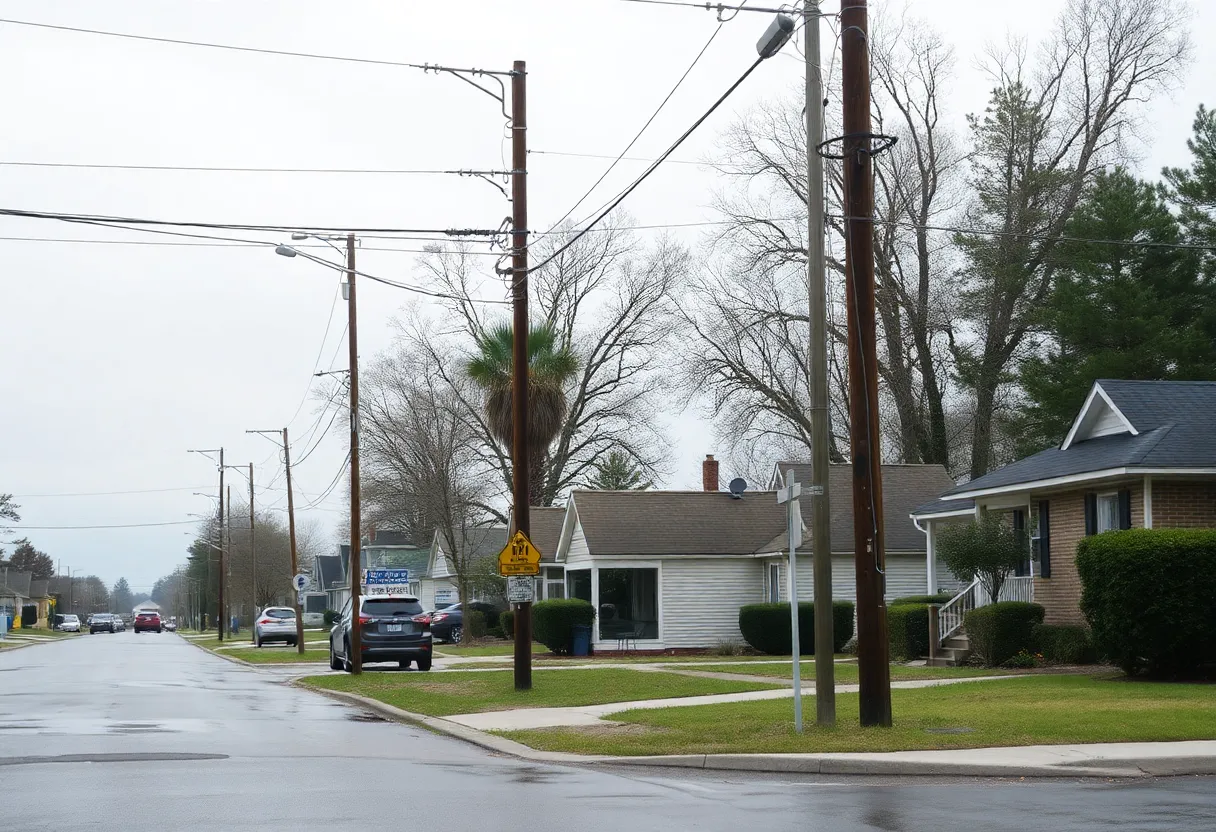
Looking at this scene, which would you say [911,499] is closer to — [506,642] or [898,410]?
[898,410]

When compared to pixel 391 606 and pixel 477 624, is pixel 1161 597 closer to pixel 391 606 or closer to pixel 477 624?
pixel 391 606

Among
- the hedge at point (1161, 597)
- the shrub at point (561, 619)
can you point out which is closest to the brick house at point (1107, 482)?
the hedge at point (1161, 597)

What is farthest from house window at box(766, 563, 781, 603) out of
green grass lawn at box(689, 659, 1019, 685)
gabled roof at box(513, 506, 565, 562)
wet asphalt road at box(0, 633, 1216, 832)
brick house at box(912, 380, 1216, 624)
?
wet asphalt road at box(0, 633, 1216, 832)

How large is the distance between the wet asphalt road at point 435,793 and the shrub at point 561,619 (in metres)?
20.7

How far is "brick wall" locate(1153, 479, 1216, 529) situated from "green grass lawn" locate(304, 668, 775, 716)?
749cm

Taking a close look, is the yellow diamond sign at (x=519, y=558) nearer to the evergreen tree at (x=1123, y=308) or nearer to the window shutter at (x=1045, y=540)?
the window shutter at (x=1045, y=540)

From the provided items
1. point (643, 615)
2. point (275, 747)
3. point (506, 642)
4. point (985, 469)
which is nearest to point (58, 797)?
point (275, 747)

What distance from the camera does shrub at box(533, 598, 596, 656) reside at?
125 ft

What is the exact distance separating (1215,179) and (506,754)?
38.0 m

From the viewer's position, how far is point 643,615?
41.7 meters

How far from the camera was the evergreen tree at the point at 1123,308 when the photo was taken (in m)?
40.4

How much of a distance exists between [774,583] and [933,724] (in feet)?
78.2

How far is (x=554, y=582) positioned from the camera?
4878cm

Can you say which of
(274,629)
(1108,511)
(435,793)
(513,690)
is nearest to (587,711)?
(513,690)
